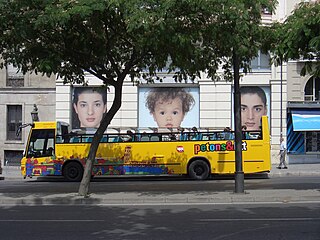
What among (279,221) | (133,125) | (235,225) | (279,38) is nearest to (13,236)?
(235,225)

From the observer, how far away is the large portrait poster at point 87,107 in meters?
31.1

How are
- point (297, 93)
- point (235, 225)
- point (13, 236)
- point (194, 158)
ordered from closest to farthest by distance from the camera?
point (13, 236) → point (235, 225) → point (194, 158) → point (297, 93)

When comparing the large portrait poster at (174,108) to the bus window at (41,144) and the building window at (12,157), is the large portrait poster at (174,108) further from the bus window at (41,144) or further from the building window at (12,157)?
the building window at (12,157)

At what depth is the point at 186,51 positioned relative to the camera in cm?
1359

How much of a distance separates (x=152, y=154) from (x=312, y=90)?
490 inches

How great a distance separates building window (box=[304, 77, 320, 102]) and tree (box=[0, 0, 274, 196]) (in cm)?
1577

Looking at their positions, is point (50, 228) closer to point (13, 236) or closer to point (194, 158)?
point (13, 236)

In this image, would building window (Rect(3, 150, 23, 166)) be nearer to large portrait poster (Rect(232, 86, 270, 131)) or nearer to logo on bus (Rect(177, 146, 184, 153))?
logo on bus (Rect(177, 146, 184, 153))

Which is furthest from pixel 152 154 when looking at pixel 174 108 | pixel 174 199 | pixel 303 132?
pixel 303 132

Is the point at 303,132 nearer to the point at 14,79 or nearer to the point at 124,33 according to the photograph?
the point at 14,79

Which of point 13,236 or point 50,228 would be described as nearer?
point 13,236

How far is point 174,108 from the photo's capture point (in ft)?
101

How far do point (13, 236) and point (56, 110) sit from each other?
2303 centimetres

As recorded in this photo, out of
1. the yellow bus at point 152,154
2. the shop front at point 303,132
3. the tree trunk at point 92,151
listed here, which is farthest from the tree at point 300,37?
the shop front at point 303,132
